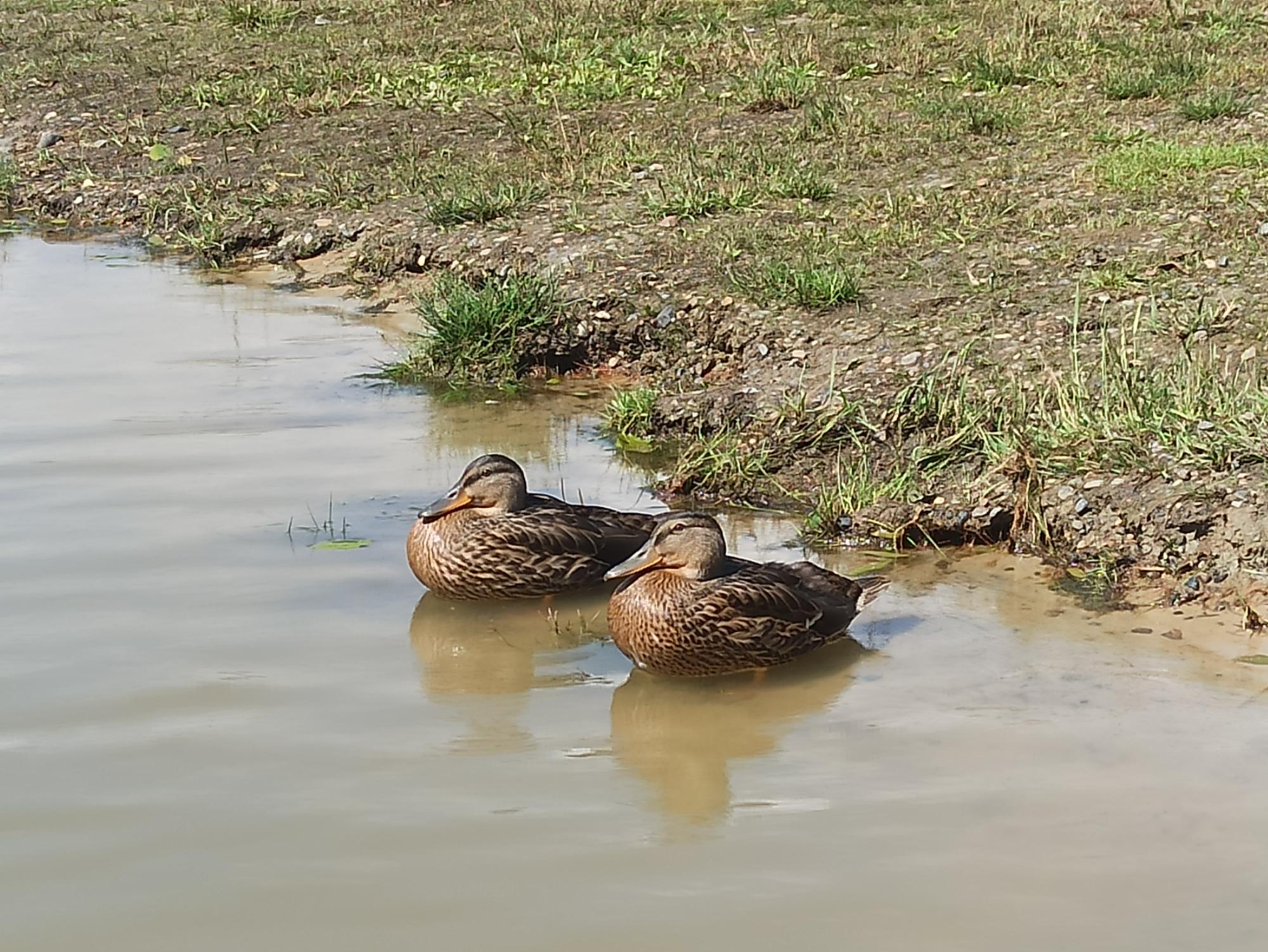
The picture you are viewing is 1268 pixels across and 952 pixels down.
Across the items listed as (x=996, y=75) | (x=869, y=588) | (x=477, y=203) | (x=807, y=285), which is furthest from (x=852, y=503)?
(x=996, y=75)

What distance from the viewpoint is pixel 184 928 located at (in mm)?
3947

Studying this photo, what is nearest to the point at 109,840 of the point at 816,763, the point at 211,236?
the point at 816,763

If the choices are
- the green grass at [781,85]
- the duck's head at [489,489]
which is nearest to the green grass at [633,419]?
the duck's head at [489,489]

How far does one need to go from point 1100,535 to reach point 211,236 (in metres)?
6.83

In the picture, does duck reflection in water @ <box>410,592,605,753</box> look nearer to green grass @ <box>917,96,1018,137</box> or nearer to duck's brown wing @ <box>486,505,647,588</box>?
duck's brown wing @ <box>486,505,647,588</box>

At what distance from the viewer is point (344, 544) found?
6.57 metres

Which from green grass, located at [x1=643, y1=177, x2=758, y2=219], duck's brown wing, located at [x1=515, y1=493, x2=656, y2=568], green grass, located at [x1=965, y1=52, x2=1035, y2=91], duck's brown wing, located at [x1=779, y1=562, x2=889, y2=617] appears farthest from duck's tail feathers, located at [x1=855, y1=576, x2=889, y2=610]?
green grass, located at [x1=965, y1=52, x2=1035, y2=91]

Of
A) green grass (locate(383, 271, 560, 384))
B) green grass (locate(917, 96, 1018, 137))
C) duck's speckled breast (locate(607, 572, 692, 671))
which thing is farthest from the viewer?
green grass (locate(917, 96, 1018, 137))

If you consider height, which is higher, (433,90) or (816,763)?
(433,90)

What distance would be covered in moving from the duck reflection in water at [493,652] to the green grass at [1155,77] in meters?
7.50

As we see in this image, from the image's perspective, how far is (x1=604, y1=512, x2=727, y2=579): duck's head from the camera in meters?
5.75

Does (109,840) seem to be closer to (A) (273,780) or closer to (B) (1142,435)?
(A) (273,780)

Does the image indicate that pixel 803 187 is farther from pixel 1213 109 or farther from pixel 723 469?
pixel 723 469

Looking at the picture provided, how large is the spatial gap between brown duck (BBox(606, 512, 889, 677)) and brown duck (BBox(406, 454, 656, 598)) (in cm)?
44
